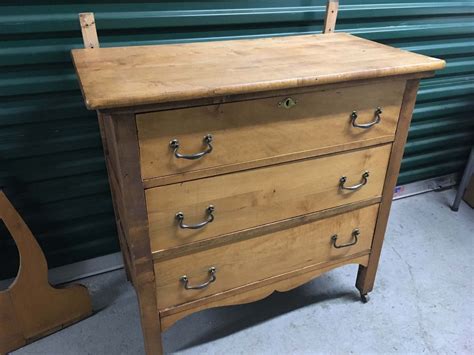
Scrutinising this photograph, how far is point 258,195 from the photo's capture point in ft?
4.23

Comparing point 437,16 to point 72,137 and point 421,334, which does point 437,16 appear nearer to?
point 421,334

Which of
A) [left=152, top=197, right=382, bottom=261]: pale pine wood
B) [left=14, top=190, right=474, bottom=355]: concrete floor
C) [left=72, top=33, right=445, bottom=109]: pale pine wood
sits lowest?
[left=14, top=190, right=474, bottom=355]: concrete floor

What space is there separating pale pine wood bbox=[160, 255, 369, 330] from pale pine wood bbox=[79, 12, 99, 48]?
94cm

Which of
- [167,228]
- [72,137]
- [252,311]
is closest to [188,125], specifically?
[167,228]

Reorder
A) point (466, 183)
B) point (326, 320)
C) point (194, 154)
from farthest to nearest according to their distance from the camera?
point (466, 183), point (326, 320), point (194, 154)

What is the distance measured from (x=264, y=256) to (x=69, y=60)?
3.27ft

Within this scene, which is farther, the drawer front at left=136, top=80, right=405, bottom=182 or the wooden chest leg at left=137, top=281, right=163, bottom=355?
the wooden chest leg at left=137, top=281, right=163, bottom=355

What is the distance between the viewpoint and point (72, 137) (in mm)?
1591

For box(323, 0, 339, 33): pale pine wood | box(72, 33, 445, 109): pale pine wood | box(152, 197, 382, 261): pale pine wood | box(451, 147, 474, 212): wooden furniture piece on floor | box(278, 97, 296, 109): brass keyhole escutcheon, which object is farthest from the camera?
box(451, 147, 474, 212): wooden furniture piece on floor

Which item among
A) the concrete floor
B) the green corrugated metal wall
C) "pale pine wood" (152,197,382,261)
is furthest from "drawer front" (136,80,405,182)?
the concrete floor

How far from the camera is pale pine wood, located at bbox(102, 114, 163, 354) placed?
3.35ft

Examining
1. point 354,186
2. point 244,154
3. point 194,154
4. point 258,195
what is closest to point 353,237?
point 354,186

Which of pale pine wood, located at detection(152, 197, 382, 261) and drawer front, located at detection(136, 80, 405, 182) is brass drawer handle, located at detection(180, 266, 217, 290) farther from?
drawer front, located at detection(136, 80, 405, 182)

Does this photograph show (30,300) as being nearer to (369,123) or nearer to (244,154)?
(244,154)
